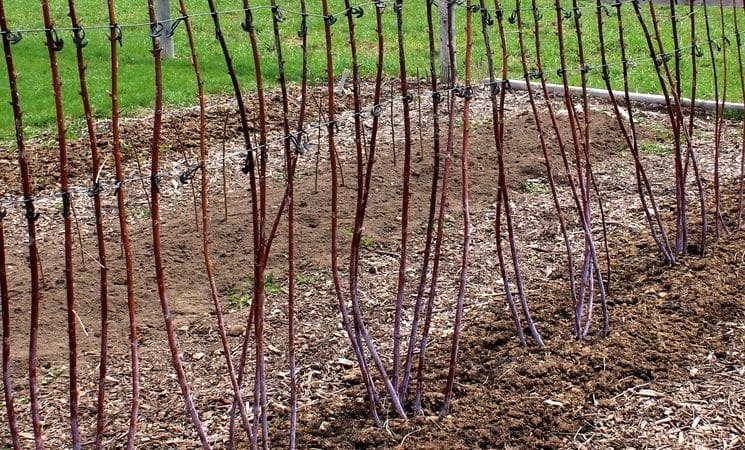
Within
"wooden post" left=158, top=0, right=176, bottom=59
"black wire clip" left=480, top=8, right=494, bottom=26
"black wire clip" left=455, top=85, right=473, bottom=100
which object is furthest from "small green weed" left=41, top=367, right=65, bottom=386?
"wooden post" left=158, top=0, right=176, bottom=59

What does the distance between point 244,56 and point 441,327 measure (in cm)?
706

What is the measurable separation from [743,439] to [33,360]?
2.56 metres

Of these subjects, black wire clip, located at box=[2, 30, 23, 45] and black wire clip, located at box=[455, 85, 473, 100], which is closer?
black wire clip, located at box=[2, 30, 23, 45]

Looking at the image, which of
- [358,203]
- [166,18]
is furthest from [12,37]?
[166,18]

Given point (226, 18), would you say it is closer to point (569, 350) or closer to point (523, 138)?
point (523, 138)

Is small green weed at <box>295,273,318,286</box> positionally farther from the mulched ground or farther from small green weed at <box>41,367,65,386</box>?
small green weed at <box>41,367,65,386</box>

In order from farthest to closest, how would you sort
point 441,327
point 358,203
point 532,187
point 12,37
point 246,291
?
point 532,187 → point 246,291 → point 441,327 → point 358,203 → point 12,37

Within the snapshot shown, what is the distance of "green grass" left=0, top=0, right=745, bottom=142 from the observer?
8.48m

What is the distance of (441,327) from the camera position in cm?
427

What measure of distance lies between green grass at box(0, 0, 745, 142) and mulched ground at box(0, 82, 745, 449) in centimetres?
204

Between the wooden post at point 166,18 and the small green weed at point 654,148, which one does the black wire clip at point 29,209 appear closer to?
the small green weed at point 654,148

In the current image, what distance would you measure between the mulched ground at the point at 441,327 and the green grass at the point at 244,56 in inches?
80.4

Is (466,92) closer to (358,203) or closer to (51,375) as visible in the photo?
(358,203)

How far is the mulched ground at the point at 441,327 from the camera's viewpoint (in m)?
3.32
